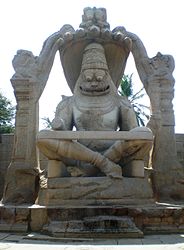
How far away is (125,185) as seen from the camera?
18.8ft

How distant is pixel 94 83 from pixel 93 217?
2942mm

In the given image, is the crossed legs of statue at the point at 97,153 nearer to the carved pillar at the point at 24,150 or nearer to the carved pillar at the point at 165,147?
the carved pillar at the point at 24,150

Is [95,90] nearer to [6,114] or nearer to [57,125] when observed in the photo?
[57,125]

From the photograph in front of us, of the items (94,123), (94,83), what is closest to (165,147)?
(94,123)

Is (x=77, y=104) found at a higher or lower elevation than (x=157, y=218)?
higher

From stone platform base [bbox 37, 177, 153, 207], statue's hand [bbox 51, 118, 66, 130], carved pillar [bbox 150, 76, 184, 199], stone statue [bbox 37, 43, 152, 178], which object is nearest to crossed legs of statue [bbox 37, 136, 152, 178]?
stone statue [bbox 37, 43, 152, 178]

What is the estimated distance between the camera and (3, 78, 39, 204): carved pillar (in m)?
6.78

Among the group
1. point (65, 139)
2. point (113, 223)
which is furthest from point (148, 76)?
point (113, 223)

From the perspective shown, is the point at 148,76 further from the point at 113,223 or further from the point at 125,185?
the point at 113,223

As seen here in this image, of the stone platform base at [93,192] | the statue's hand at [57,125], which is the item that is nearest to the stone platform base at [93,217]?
the stone platform base at [93,192]

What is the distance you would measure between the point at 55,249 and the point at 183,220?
248cm

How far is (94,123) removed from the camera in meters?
6.77

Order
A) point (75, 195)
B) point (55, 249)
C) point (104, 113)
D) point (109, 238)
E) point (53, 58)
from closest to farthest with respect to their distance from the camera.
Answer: point (55, 249)
point (109, 238)
point (75, 195)
point (104, 113)
point (53, 58)

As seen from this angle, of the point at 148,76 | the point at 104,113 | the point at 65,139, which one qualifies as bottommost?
the point at 65,139
